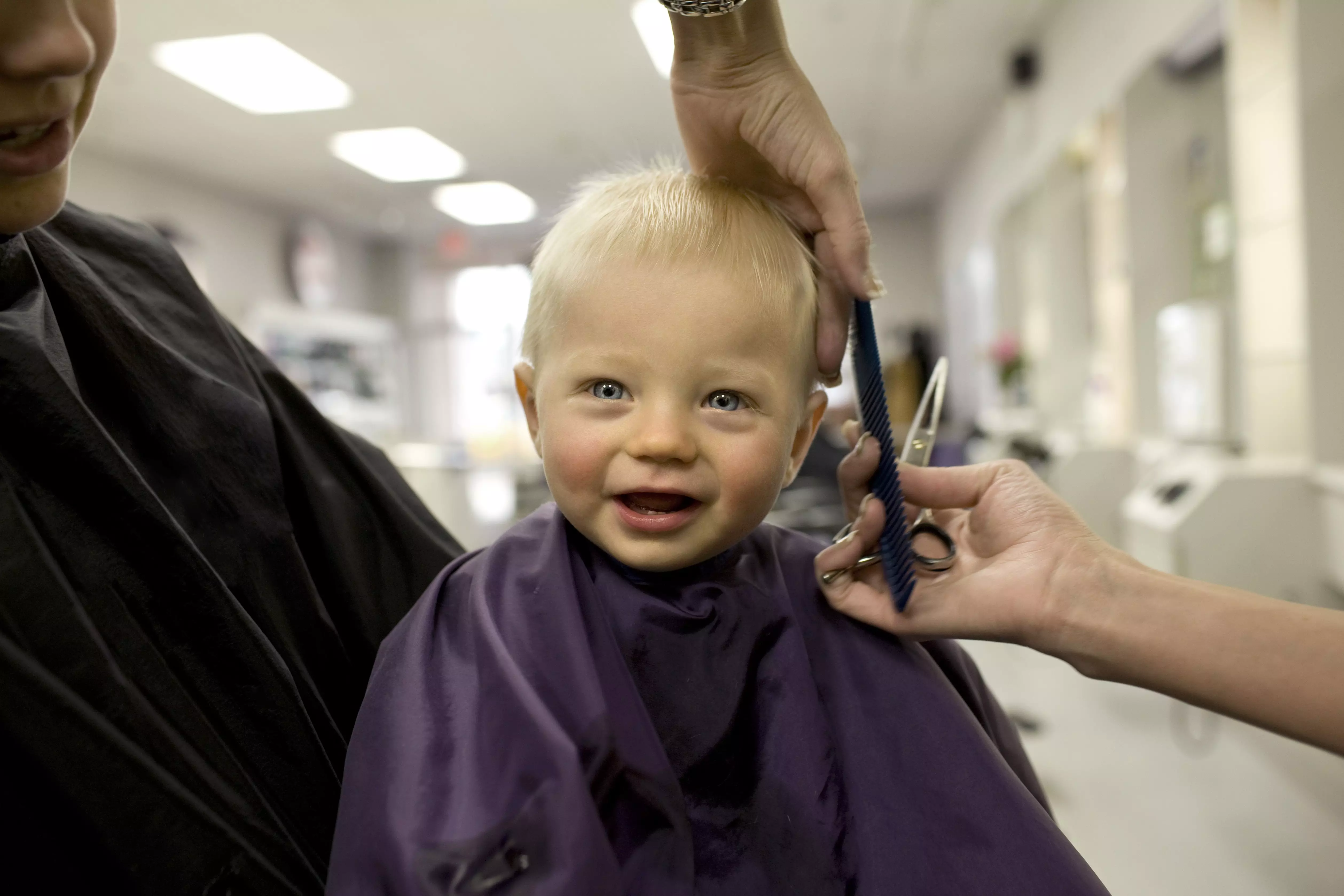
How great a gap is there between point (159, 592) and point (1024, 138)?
6.50m

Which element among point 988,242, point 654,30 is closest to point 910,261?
point 988,242

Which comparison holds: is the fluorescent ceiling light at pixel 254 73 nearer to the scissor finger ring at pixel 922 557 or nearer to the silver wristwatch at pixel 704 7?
the silver wristwatch at pixel 704 7

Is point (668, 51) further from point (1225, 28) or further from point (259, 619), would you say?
point (259, 619)

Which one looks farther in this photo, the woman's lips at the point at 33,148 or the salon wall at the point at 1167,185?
the salon wall at the point at 1167,185

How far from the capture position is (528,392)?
1.04 m

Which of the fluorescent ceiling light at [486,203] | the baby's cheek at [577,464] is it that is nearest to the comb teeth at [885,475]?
the baby's cheek at [577,464]

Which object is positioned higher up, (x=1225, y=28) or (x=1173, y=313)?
(x=1225, y=28)

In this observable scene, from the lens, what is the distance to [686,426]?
86cm

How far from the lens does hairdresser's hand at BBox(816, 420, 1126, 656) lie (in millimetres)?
832

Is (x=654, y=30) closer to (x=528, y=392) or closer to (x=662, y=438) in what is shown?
(x=528, y=392)

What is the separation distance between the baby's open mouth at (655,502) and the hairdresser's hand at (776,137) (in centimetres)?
25

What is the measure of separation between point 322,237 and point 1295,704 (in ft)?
38.4

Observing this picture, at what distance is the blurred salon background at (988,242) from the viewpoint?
2.26 m

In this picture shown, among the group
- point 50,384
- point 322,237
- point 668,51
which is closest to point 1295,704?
point 50,384
